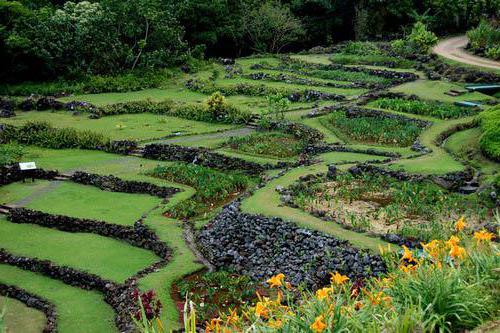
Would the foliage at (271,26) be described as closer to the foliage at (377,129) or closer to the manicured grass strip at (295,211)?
the foliage at (377,129)

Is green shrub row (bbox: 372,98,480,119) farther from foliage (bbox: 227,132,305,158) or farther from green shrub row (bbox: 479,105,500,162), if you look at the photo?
foliage (bbox: 227,132,305,158)

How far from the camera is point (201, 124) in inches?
1342

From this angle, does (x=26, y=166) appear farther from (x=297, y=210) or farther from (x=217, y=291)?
(x=217, y=291)

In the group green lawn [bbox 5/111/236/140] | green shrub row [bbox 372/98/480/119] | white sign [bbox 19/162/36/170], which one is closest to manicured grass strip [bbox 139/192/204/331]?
white sign [bbox 19/162/36/170]

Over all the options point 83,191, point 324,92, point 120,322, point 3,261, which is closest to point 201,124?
point 324,92

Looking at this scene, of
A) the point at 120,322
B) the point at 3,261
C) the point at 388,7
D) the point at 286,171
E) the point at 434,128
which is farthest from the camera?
the point at 388,7

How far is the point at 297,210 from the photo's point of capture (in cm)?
1903

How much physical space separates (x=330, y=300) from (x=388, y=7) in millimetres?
51946

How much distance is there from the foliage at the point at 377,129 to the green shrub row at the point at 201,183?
6529 mm

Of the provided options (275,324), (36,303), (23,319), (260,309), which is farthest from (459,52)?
(260,309)

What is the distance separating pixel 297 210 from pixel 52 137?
57.1 feet

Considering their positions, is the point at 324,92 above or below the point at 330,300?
below

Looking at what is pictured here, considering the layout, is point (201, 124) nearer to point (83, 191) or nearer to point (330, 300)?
point (83, 191)

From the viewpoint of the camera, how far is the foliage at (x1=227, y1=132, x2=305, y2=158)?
89.4ft
